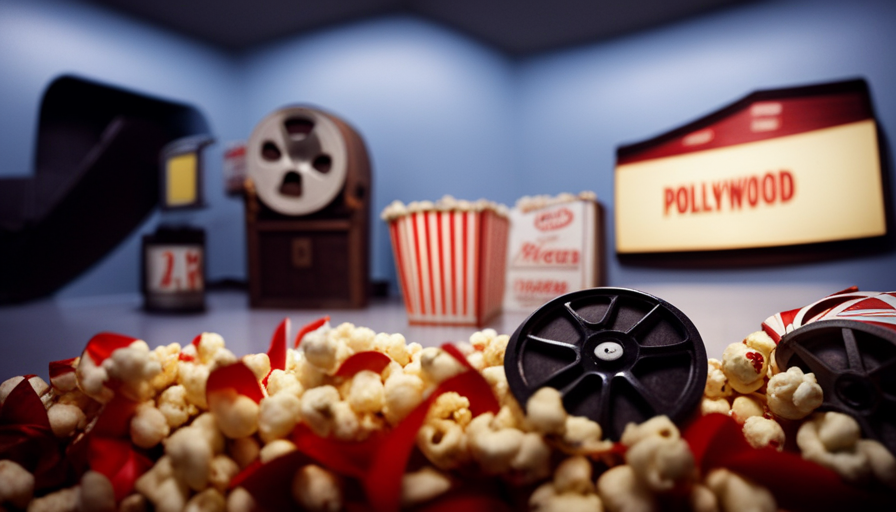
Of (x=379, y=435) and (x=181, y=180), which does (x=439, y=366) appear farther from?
(x=181, y=180)

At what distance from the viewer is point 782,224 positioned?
58.7 inches

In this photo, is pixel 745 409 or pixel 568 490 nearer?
pixel 568 490

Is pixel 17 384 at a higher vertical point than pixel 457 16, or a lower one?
lower

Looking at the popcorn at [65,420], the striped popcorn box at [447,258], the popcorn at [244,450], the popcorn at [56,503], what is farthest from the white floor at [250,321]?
the popcorn at [244,450]

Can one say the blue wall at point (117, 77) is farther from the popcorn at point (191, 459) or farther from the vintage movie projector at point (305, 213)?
the popcorn at point (191, 459)

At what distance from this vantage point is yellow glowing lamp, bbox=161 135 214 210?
1774 mm

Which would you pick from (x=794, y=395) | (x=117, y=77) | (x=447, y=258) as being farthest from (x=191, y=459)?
(x=117, y=77)

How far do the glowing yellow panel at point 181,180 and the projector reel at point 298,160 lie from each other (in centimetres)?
33

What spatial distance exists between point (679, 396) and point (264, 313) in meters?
1.38

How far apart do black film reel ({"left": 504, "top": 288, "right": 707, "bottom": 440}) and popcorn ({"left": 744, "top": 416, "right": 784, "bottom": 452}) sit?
74mm

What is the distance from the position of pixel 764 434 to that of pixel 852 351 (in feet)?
0.36

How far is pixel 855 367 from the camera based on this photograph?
41cm

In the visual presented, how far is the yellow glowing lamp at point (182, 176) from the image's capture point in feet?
5.82

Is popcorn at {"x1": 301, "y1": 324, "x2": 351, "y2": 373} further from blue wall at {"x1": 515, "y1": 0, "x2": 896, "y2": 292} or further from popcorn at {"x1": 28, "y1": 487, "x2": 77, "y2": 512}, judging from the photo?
blue wall at {"x1": 515, "y1": 0, "x2": 896, "y2": 292}
